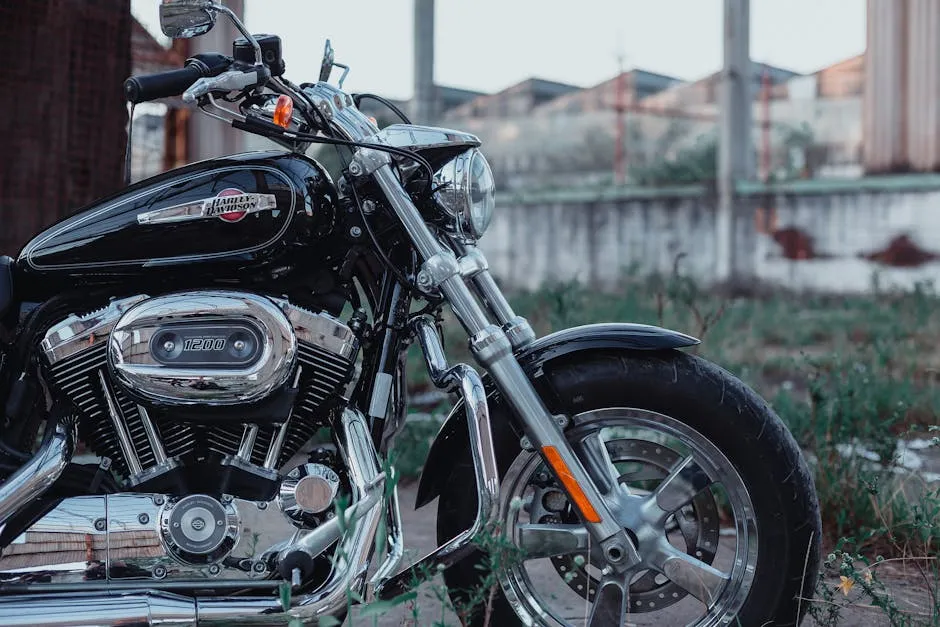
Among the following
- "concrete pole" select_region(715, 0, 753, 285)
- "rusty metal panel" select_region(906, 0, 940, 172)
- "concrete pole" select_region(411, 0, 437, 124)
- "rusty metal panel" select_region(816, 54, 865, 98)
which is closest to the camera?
"rusty metal panel" select_region(906, 0, 940, 172)

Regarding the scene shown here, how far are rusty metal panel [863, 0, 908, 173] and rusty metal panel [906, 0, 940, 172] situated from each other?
0.10m

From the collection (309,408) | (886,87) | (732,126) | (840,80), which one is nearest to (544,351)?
(309,408)

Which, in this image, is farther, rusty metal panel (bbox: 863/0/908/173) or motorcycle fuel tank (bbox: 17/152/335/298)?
rusty metal panel (bbox: 863/0/908/173)

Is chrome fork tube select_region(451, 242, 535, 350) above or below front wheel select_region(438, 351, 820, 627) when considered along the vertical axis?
above

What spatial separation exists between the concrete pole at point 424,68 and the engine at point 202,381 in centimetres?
1164

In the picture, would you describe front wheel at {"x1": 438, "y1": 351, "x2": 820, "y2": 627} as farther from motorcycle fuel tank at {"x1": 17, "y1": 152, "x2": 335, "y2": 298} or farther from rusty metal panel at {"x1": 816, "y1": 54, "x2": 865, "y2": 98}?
rusty metal panel at {"x1": 816, "y1": 54, "x2": 865, "y2": 98}

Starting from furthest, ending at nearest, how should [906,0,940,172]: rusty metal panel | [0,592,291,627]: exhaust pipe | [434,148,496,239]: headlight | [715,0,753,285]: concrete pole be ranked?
[715,0,753,285]: concrete pole, [906,0,940,172]: rusty metal panel, [434,148,496,239]: headlight, [0,592,291,627]: exhaust pipe

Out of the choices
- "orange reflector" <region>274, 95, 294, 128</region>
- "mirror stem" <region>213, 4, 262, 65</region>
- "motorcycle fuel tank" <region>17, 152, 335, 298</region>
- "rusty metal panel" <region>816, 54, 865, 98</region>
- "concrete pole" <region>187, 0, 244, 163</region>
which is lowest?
"motorcycle fuel tank" <region>17, 152, 335, 298</region>

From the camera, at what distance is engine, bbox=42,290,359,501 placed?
82.4 inches

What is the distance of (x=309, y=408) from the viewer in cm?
219

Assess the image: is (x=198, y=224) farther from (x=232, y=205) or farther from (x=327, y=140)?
(x=327, y=140)

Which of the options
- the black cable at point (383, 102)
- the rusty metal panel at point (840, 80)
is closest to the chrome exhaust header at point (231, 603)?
the black cable at point (383, 102)

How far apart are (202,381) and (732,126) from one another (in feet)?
36.7

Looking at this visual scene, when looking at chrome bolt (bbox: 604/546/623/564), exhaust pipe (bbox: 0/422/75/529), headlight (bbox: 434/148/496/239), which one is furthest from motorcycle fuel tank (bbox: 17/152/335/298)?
chrome bolt (bbox: 604/546/623/564)
